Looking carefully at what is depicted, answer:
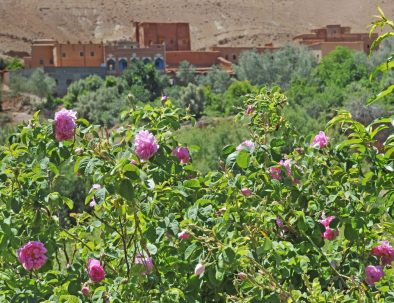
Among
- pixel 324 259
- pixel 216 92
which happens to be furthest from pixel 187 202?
pixel 216 92

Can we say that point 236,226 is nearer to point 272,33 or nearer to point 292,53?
point 292,53

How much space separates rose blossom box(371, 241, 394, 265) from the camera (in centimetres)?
314

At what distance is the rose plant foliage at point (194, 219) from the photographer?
2.73 m

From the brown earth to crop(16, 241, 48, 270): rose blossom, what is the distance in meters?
55.2

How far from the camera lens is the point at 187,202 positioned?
329 cm

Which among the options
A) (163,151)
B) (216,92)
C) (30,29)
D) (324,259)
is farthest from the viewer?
(30,29)

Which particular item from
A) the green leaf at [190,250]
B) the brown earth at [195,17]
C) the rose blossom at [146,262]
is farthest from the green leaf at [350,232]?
the brown earth at [195,17]

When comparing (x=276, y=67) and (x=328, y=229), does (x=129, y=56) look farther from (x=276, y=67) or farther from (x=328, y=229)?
(x=328, y=229)

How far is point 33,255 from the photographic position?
9.78ft

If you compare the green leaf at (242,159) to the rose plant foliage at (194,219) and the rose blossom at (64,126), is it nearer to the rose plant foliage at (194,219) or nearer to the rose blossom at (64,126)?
the rose plant foliage at (194,219)

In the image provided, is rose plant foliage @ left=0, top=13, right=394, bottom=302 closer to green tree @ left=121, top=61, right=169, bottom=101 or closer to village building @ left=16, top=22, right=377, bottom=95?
green tree @ left=121, top=61, right=169, bottom=101

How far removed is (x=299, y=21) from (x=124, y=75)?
109ft

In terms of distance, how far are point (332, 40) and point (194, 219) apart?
4618cm

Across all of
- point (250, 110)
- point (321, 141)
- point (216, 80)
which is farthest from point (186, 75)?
point (321, 141)
